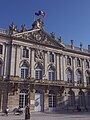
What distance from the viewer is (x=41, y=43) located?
3706cm

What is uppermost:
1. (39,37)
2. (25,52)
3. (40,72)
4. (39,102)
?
(39,37)

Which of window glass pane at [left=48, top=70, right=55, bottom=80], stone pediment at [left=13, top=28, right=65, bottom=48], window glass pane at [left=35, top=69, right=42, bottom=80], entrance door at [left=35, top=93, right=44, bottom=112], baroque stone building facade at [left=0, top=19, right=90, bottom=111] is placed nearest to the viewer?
baroque stone building facade at [left=0, top=19, right=90, bottom=111]

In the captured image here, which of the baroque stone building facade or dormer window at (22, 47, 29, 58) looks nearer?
the baroque stone building facade

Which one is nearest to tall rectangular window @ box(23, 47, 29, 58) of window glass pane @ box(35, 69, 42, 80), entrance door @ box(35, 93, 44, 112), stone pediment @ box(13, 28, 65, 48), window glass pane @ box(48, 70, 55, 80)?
stone pediment @ box(13, 28, 65, 48)

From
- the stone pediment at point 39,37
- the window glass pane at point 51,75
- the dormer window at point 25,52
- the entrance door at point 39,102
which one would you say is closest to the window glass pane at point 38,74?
the window glass pane at point 51,75

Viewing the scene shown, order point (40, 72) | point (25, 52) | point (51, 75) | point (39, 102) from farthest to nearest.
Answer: point (51, 75) → point (40, 72) → point (25, 52) → point (39, 102)

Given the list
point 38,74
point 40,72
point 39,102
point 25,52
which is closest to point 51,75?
point 40,72

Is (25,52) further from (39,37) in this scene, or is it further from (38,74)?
(38,74)

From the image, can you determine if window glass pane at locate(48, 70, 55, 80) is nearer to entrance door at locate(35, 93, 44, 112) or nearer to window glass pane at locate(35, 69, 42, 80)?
window glass pane at locate(35, 69, 42, 80)

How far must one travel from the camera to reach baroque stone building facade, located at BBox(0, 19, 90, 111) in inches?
1262

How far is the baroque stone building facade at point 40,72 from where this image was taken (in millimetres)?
32062

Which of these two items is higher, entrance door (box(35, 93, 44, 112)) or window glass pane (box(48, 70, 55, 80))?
window glass pane (box(48, 70, 55, 80))

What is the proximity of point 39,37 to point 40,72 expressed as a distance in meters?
6.95

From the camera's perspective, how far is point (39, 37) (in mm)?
37438
